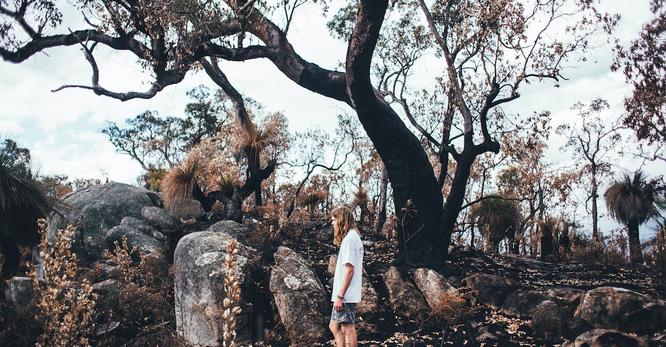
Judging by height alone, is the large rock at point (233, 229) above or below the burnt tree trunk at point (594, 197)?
below

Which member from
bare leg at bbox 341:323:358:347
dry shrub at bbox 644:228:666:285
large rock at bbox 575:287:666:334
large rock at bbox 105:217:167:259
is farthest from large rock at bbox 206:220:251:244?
dry shrub at bbox 644:228:666:285

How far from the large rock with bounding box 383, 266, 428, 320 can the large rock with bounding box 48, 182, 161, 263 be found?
572 centimetres

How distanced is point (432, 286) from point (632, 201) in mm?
11818

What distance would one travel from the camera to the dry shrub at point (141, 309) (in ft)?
25.3

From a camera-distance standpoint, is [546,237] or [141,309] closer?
[141,309]

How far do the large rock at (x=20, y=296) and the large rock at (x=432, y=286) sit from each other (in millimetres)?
5805

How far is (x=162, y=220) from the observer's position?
12273mm

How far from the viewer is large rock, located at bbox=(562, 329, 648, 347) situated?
23.8 ft

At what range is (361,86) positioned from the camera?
9742 millimetres

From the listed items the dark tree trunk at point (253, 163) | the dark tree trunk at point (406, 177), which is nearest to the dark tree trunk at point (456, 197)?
the dark tree trunk at point (406, 177)

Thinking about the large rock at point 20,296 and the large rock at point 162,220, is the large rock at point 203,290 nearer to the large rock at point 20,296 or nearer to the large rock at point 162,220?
the large rock at point 20,296

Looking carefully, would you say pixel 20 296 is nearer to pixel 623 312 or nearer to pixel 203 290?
pixel 203 290

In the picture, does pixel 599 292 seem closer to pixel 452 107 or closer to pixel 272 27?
pixel 452 107

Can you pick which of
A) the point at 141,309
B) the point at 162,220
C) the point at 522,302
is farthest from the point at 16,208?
the point at 522,302
